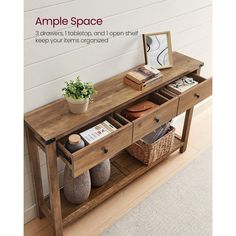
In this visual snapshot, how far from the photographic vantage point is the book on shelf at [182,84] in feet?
5.88

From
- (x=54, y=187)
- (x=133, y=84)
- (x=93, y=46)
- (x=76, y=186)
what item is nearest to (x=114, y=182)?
(x=76, y=186)

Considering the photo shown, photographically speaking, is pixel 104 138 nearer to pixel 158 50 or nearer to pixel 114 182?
pixel 114 182

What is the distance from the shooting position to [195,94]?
179cm

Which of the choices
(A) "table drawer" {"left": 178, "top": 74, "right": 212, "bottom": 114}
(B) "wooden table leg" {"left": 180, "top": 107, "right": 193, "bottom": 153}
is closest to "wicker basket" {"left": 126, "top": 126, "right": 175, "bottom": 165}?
(B) "wooden table leg" {"left": 180, "top": 107, "right": 193, "bottom": 153}

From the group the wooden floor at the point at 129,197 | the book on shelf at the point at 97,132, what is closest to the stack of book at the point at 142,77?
the book on shelf at the point at 97,132

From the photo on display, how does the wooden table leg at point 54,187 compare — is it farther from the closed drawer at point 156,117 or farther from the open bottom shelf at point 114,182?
the closed drawer at point 156,117

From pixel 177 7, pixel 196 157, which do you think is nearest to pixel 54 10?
pixel 177 7

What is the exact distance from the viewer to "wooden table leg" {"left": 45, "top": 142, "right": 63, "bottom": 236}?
54.1 inches

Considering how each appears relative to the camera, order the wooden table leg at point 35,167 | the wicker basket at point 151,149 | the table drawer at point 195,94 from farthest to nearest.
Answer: the wicker basket at point 151,149 → the table drawer at point 195,94 → the wooden table leg at point 35,167

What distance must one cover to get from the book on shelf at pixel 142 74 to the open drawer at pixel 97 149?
22 centimetres

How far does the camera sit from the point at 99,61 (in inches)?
64.7
